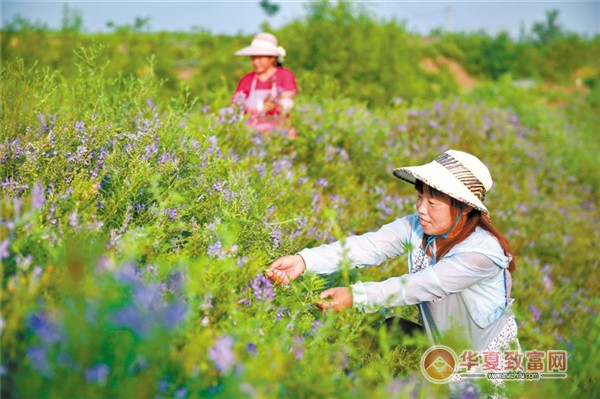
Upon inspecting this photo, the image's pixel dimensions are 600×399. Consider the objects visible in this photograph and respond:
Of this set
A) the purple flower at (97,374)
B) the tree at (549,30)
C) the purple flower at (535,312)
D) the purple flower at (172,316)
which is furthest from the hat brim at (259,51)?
the tree at (549,30)

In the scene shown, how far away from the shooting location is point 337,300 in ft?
7.91

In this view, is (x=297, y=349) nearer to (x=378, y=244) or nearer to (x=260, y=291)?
(x=260, y=291)

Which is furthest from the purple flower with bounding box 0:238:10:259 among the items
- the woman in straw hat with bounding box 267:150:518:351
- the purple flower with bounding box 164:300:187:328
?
the woman in straw hat with bounding box 267:150:518:351

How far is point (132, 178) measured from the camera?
93.0 inches

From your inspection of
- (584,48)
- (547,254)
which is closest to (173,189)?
(547,254)

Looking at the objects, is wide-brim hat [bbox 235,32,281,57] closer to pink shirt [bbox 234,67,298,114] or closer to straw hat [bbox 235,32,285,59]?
straw hat [bbox 235,32,285,59]

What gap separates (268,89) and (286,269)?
147 inches

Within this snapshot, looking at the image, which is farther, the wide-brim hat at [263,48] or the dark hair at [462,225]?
the wide-brim hat at [263,48]

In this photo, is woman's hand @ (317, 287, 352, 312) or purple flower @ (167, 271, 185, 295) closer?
purple flower @ (167, 271, 185, 295)

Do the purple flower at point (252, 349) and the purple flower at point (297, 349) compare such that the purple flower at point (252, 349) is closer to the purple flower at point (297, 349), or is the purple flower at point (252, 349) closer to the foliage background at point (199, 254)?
the foliage background at point (199, 254)

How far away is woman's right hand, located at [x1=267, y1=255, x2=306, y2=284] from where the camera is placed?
8.07 ft

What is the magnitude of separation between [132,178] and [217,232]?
0.42 metres

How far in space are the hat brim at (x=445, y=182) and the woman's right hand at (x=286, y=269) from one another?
25.8 inches

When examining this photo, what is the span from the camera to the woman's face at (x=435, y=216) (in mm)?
2807
